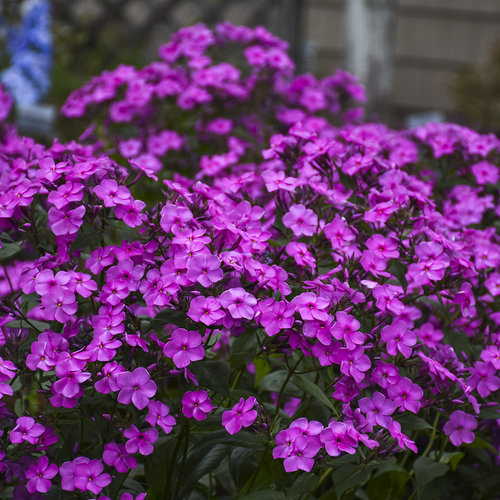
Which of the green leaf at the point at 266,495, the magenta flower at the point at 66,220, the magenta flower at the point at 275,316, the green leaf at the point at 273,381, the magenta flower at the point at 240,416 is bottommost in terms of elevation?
the green leaf at the point at 266,495

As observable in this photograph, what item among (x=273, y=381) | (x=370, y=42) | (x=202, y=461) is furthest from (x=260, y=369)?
(x=370, y=42)

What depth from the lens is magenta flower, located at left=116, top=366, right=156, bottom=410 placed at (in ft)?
3.65

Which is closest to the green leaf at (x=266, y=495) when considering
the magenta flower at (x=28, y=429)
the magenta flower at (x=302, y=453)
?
the magenta flower at (x=302, y=453)

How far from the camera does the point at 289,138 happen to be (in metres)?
1.57

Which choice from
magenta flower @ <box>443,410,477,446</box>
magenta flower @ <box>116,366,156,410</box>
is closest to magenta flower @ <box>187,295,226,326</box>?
magenta flower @ <box>116,366,156,410</box>

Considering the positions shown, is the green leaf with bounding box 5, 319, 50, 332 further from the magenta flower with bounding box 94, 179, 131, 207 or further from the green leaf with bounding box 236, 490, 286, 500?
the green leaf with bounding box 236, 490, 286, 500

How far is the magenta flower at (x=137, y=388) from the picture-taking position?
43.8 inches

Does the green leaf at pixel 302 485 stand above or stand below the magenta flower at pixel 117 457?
below

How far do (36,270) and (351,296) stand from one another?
0.51m

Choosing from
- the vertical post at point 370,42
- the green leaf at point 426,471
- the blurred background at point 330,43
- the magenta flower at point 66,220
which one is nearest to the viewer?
the magenta flower at point 66,220

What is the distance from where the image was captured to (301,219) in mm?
1353

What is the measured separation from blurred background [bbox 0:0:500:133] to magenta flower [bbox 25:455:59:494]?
3482 mm

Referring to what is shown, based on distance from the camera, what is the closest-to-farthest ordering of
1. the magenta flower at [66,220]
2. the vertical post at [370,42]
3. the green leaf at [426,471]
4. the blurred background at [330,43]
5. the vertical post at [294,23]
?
the magenta flower at [66,220]
the green leaf at [426,471]
the blurred background at [330,43]
the vertical post at [370,42]
the vertical post at [294,23]

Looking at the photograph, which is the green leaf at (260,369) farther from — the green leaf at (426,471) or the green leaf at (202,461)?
the green leaf at (426,471)
